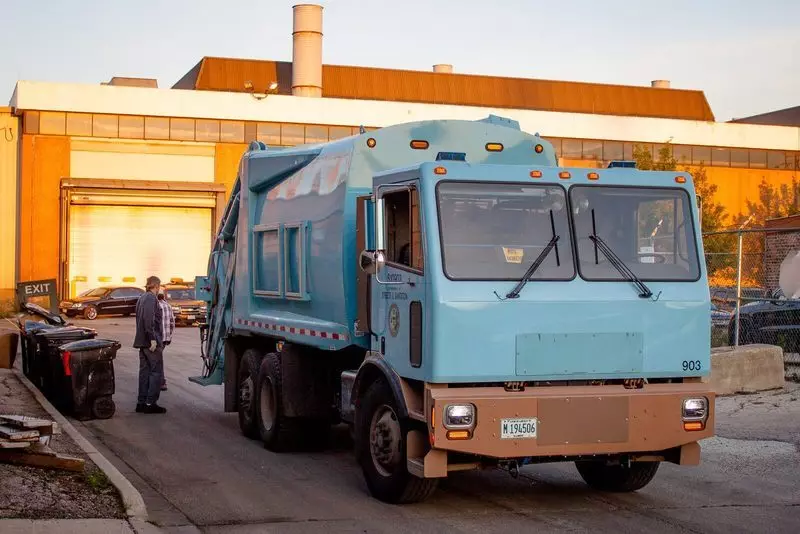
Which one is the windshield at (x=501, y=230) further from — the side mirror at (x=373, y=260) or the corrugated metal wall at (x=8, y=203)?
the corrugated metal wall at (x=8, y=203)

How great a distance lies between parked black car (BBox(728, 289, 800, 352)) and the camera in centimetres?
1936

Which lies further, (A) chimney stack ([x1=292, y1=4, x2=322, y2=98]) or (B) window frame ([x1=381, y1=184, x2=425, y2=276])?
(A) chimney stack ([x1=292, y1=4, x2=322, y2=98])

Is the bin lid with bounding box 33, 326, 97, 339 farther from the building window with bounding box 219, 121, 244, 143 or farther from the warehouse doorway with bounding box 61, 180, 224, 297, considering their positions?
the building window with bounding box 219, 121, 244, 143

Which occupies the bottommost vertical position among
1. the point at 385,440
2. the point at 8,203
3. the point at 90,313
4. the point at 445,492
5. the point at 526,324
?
the point at 90,313

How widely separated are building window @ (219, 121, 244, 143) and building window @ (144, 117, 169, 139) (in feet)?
8.17

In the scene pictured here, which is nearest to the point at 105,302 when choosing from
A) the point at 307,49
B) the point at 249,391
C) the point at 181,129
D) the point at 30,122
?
the point at 30,122

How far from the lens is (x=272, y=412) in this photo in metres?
13.2

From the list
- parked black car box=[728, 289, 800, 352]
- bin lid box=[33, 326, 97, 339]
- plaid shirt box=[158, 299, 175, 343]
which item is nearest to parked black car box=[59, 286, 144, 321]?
bin lid box=[33, 326, 97, 339]

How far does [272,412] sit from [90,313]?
34.7 m

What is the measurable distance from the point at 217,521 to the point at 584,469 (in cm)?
345

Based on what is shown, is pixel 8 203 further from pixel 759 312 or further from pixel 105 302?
pixel 759 312

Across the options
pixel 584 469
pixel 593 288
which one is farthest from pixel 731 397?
pixel 593 288

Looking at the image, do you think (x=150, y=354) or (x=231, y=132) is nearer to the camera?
(x=150, y=354)

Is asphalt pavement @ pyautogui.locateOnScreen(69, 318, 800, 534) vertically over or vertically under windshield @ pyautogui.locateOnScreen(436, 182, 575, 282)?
under
